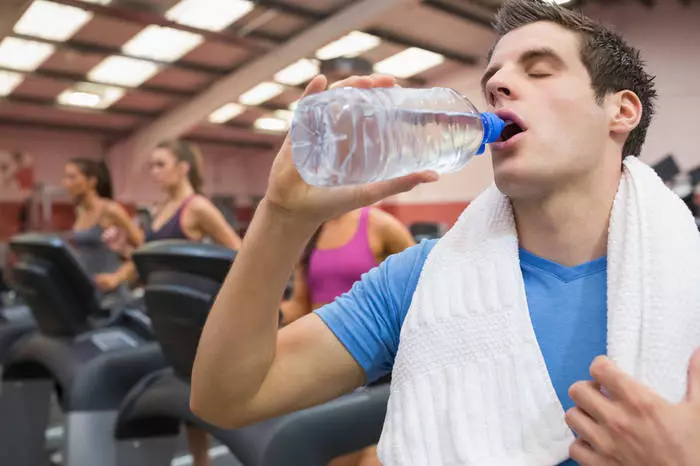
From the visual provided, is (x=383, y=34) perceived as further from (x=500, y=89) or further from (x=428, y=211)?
(x=500, y=89)

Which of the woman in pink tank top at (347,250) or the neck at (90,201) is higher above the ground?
the neck at (90,201)

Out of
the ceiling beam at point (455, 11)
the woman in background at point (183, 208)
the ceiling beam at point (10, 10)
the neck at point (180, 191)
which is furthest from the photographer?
the ceiling beam at point (455, 11)

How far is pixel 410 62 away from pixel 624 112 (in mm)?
8338

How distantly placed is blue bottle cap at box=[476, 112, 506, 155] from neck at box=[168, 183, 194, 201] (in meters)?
2.25

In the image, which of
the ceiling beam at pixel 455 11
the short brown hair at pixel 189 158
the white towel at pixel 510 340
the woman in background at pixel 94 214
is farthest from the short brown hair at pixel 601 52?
the ceiling beam at pixel 455 11

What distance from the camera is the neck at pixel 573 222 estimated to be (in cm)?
97

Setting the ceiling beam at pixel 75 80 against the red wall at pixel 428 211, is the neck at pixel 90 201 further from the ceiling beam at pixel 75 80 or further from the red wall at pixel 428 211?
the red wall at pixel 428 211

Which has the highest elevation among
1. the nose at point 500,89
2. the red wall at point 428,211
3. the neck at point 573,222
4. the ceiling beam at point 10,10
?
the ceiling beam at point 10,10

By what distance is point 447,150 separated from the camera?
95 cm

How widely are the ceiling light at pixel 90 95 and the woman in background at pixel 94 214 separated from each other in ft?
19.5

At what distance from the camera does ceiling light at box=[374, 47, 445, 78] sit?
28.6ft

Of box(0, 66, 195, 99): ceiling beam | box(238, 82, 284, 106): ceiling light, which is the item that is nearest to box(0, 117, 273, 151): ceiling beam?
box(0, 66, 195, 99): ceiling beam

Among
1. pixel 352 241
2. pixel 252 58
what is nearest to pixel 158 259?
pixel 352 241

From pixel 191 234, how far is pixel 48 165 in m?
10.2
